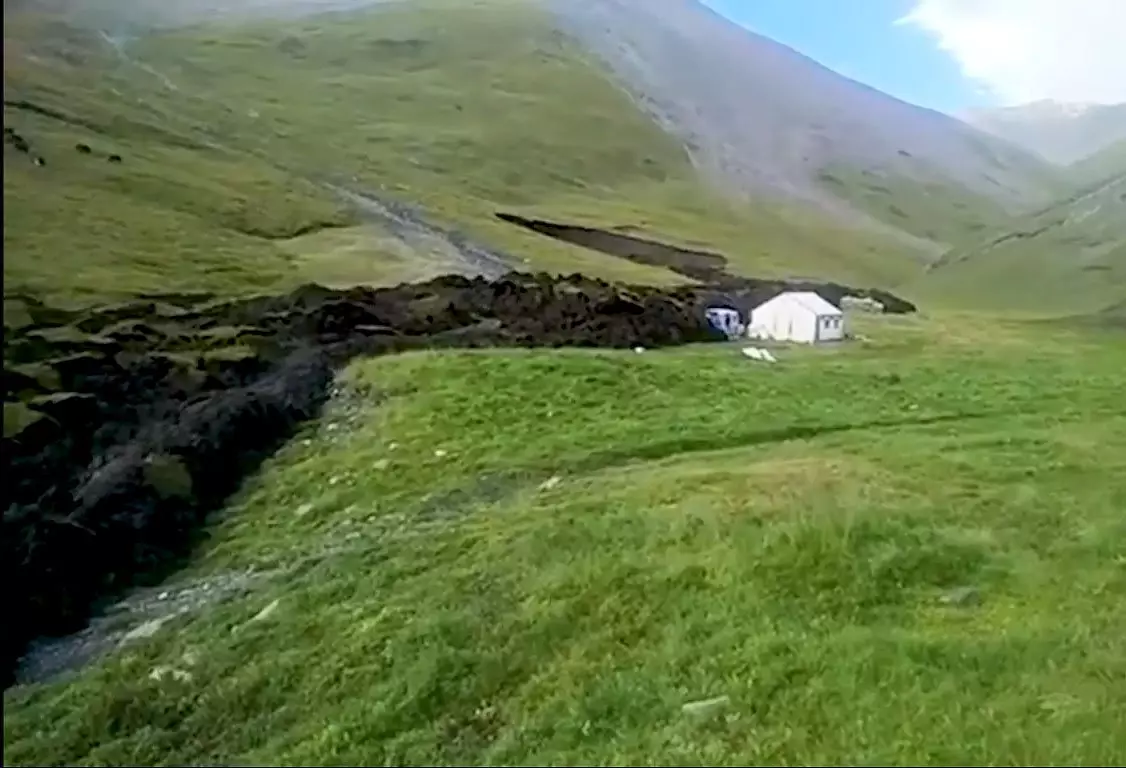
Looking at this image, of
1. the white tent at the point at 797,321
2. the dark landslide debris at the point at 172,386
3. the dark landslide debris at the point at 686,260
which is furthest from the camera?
the dark landslide debris at the point at 686,260

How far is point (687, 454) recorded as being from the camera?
36.9m

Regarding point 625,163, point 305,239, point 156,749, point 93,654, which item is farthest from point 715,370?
point 625,163

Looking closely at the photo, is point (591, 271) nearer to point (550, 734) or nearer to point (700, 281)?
point (700, 281)

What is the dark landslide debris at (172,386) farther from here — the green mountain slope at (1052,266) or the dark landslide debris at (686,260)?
the green mountain slope at (1052,266)

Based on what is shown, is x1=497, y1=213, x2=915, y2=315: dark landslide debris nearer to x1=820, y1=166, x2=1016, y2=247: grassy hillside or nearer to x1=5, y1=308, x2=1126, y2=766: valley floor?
x1=5, y1=308, x2=1126, y2=766: valley floor

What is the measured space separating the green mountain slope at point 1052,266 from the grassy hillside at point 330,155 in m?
8.42

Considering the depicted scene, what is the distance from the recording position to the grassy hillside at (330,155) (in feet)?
251

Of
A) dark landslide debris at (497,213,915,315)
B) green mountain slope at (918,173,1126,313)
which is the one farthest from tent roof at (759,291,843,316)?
green mountain slope at (918,173,1126,313)

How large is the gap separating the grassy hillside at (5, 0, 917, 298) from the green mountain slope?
8.42m

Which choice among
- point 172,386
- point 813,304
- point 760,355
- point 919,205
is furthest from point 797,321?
point 919,205

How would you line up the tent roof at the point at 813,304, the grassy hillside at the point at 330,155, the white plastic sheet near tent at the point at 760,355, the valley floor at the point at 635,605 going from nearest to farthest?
the valley floor at the point at 635,605
the white plastic sheet near tent at the point at 760,355
the tent roof at the point at 813,304
the grassy hillside at the point at 330,155

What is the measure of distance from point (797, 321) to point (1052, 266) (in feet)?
203

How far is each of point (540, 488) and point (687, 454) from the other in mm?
5370

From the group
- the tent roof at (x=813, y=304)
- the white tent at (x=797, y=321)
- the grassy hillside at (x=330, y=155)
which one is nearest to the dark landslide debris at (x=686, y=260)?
the grassy hillside at (x=330, y=155)
